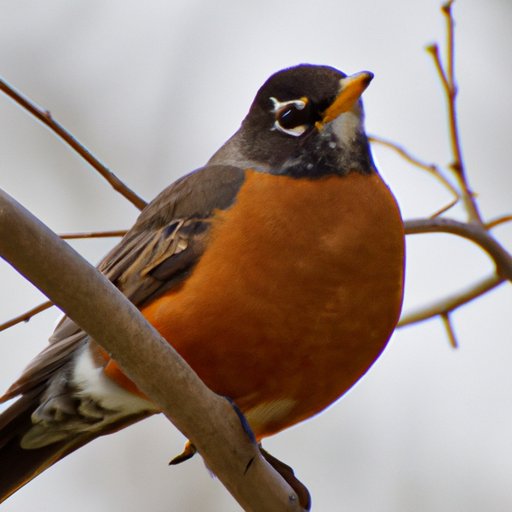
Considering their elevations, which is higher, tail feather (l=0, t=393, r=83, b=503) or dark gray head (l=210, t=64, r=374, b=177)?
dark gray head (l=210, t=64, r=374, b=177)

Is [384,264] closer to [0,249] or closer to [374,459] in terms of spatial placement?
[0,249]

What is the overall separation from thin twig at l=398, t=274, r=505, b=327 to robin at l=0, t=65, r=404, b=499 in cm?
30

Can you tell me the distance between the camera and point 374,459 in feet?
22.7

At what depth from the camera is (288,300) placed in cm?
299

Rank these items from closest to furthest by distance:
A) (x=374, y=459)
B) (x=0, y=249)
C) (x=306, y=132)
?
1. (x=0, y=249)
2. (x=306, y=132)
3. (x=374, y=459)

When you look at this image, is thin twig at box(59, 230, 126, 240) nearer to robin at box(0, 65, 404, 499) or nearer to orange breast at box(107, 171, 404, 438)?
robin at box(0, 65, 404, 499)

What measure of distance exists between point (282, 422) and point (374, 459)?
12.3 ft

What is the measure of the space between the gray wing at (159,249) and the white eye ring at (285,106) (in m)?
0.26

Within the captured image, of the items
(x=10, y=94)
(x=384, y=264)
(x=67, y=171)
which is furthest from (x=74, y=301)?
(x=67, y=171)

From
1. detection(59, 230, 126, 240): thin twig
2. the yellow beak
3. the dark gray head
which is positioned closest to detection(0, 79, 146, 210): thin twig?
detection(59, 230, 126, 240): thin twig

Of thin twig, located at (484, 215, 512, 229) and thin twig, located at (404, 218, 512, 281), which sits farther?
thin twig, located at (484, 215, 512, 229)

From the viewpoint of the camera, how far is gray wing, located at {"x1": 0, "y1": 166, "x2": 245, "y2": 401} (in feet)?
10.6

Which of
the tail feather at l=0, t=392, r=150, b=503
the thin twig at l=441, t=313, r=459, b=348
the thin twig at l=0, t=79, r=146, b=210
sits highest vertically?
the thin twig at l=0, t=79, r=146, b=210

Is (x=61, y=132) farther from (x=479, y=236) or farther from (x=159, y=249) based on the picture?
(x=479, y=236)
